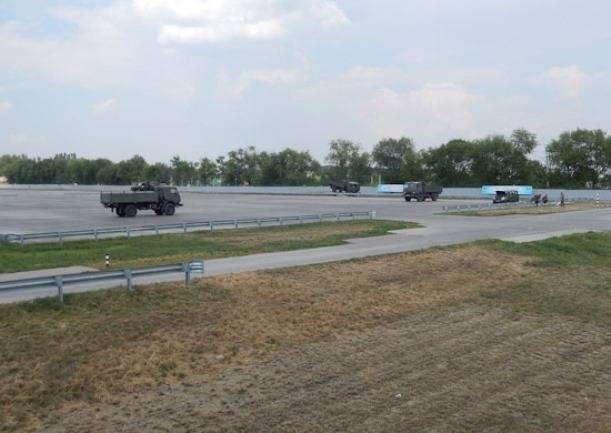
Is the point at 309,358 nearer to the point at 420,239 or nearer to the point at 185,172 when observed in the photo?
the point at 420,239

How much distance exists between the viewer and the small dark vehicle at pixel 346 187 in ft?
314

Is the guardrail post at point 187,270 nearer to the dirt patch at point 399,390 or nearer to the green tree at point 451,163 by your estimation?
the dirt patch at point 399,390

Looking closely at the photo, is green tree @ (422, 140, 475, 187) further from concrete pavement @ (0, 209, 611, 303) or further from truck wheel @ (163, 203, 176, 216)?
truck wheel @ (163, 203, 176, 216)

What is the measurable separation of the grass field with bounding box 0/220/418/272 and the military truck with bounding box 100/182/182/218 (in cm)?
1357

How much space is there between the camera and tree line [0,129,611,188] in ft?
347

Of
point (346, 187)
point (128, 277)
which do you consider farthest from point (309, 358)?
point (346, 187)

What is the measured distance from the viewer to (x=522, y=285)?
18.0 m

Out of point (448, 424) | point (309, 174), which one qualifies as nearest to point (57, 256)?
point (448, 424)

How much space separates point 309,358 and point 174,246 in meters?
14.9

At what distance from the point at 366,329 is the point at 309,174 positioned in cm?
13077

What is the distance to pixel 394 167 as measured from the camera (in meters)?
145

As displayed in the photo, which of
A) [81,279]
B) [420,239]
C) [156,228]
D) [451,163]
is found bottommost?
[420,239]

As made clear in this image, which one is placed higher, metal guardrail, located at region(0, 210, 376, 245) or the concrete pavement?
→ metal guardrail, located at region(0, 210, 376, 245)

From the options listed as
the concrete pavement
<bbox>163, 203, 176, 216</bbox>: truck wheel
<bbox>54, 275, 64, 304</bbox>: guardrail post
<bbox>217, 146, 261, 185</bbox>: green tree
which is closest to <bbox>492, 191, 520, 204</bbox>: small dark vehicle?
the concrete pavement
